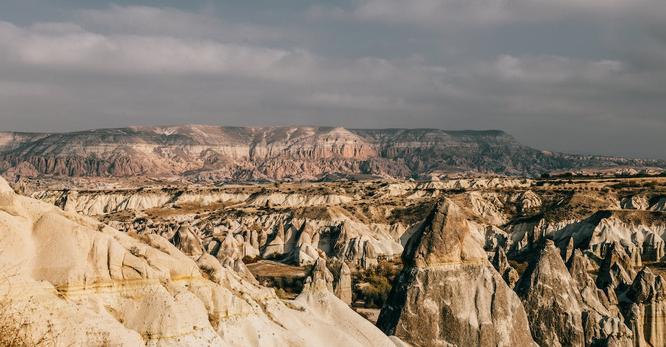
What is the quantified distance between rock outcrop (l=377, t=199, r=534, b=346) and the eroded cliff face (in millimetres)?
8513

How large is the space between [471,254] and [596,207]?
105 meters

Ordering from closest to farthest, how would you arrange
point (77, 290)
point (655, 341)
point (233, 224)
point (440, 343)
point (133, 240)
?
1. point (77, 290)
2. point (133, 240)
3. point (440, 343)
4. point (655, 341)
5. point (233, 224)

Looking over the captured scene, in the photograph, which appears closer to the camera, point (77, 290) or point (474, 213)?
point (77, 290)

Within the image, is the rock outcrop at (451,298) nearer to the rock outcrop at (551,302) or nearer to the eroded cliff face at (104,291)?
the rock outcrop at (551,302)

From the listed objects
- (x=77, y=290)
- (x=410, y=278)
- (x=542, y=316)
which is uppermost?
(x=77, y=290)

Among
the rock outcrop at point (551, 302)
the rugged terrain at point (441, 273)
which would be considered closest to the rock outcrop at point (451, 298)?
the rugged terrain at point (441, 273)

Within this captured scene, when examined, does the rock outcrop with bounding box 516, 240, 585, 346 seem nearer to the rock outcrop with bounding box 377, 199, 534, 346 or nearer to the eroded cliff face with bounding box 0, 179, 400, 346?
the rock outcrop with bounding box 377, 199, 534, 346

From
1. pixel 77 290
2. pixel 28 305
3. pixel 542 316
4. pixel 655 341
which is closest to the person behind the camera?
pixel 28 305

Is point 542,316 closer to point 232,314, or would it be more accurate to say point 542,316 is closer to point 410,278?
point 410,278

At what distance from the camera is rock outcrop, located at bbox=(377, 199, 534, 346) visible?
3525 centimetres

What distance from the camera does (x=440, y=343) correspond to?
115 ft

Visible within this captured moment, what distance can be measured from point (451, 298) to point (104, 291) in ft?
59.4

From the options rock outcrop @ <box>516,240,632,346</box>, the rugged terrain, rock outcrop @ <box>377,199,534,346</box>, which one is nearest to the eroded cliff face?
the rugged terrain

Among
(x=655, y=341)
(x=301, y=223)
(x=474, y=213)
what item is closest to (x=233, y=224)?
(x=301, y=223)
